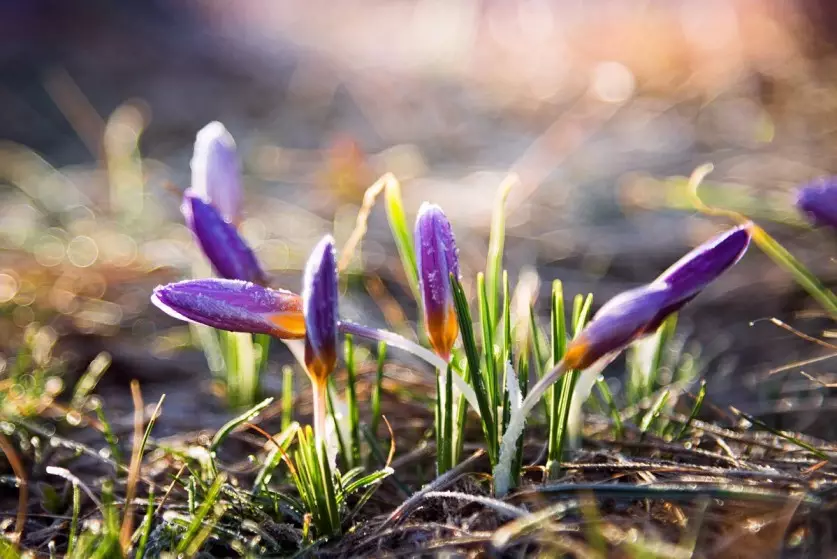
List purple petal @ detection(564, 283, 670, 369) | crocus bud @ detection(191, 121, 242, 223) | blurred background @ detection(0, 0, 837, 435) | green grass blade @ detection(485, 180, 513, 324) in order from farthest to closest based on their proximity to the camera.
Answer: blurred background @ detection(0, 0, 837, 435) → crocus bud @ detection(191, 121, 242, 223) → green grass blade @ detection(485, 180, 513, 324) → purple petal @ detection(564, 283, 670, 369)

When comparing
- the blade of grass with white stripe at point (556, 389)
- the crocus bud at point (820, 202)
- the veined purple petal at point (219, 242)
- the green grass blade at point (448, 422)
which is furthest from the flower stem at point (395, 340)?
the crocus bud at point (820, 202)

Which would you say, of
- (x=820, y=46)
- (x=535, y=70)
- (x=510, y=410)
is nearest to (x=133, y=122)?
(x=535, y=70)

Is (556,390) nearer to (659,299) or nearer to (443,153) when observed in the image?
(659,299)

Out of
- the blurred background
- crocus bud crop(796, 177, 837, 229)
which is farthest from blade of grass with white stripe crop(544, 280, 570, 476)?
the blurred background

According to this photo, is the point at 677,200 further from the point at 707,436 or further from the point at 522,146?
the point at 522,146

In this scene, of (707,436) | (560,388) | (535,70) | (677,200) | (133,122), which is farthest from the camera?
(535,70)

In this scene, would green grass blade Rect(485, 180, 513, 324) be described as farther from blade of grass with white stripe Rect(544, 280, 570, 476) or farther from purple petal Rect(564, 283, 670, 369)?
purple petal Rect(564, 283, 670, 369)

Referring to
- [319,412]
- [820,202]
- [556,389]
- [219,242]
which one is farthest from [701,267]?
[219,242]
